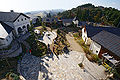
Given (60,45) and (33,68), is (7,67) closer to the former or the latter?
(33,68)

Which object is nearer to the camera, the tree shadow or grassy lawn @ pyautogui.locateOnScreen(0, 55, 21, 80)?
grassy lawn @ pyautogui.locateOnScreen(0, 55, 21, 80)

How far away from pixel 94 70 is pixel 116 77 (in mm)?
3704

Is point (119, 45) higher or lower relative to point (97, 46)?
higher

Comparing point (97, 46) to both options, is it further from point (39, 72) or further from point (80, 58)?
point (39, 72)

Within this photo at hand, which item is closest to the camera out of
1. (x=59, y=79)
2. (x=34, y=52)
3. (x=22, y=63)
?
(x=59, y=79)

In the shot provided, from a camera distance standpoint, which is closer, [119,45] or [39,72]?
[39,72]

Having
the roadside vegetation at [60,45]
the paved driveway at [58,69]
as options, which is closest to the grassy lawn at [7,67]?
the paved driveway at [58,69]

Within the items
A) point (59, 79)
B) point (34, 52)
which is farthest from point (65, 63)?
point (34, 52)

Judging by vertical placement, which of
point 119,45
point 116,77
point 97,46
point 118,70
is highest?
point 119,45

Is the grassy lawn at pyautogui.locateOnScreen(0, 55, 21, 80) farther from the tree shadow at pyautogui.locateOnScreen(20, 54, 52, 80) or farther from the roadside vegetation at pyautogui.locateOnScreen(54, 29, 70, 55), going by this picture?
the roadside vegetation at pyautogui.locateOnScreen(54, 29, 70, 55)

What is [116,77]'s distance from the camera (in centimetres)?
1196

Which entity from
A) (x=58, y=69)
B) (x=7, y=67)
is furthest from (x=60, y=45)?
(x=7, y=67)

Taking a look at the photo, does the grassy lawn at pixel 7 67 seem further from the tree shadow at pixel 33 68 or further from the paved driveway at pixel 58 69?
the paved driveway at pixel 58 69

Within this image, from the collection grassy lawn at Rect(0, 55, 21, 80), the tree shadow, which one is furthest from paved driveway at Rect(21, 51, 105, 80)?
grassy lawn at Rect(0, 55, 21, 80)
